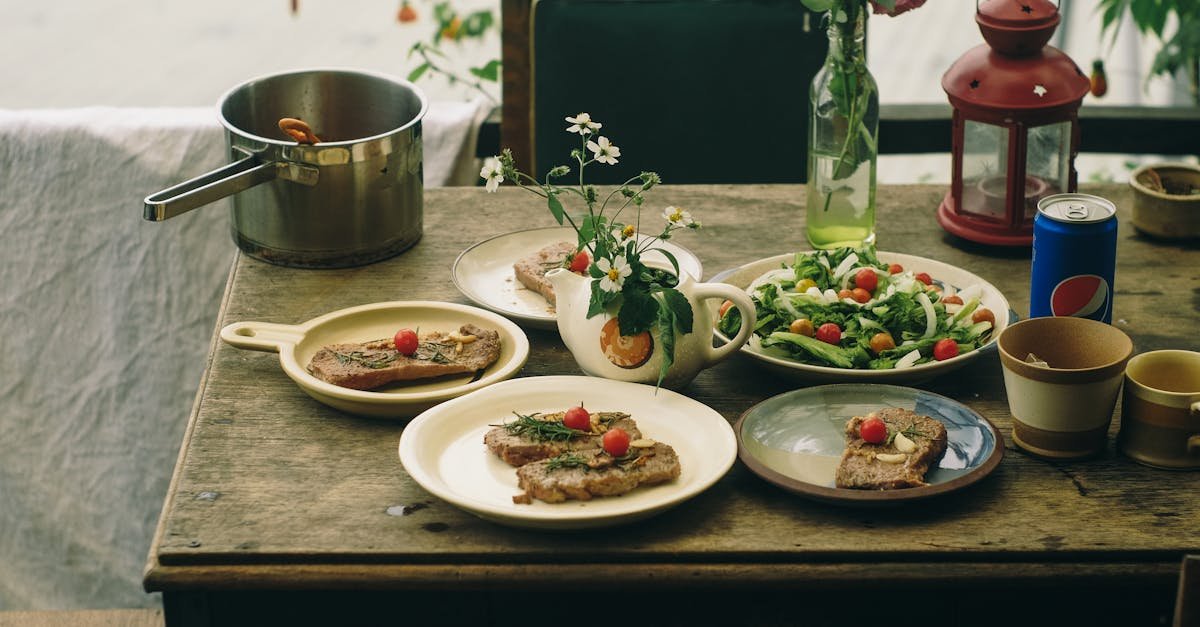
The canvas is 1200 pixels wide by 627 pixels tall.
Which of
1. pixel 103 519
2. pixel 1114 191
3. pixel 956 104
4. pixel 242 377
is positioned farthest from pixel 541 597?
pixel 103 519

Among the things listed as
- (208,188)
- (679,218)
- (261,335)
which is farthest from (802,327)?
(208,188)

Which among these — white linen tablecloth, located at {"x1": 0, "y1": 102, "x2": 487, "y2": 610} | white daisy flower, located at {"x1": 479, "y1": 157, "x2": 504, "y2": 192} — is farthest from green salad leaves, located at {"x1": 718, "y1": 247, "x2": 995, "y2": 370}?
white linen tablecloth, located at {"x1": 0, "y1": 102, "x2": 487, "y2": 610}

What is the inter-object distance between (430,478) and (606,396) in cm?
25

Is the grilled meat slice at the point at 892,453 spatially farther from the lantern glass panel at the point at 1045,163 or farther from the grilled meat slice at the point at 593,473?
the lantern glass panel at the point at 1045,163

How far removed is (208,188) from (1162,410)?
111 centimetres

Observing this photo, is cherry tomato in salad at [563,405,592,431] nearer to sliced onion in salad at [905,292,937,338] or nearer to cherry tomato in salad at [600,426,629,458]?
cherry tomato in salad at [600,426,629,458]

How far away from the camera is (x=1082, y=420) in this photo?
137cm

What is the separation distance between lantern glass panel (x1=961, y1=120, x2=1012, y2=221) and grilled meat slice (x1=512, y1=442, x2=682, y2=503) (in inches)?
30.1

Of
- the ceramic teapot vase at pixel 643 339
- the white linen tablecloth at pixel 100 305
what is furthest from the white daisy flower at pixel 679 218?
the white linen tablecloth at pixel 100 305

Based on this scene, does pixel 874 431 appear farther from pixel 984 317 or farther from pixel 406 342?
pixel 406 342

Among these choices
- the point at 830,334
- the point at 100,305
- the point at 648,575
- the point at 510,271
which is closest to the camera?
the point at 648,575

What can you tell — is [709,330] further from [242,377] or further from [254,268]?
[254,268]

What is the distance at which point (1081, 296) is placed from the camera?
1.56 meters

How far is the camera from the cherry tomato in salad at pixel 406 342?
154 cm
